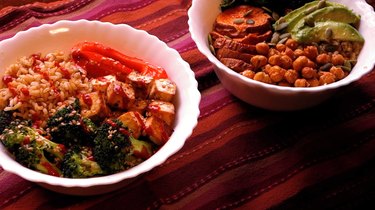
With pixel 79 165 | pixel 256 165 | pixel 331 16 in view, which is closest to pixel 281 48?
pixel 331 16

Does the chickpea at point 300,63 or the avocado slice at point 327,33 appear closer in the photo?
the chickpea at point 300,63

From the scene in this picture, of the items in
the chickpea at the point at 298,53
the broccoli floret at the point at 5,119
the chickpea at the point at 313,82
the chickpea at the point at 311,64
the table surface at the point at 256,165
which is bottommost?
the table surface at the point at 256,165

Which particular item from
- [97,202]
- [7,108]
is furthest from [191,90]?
[7,108]

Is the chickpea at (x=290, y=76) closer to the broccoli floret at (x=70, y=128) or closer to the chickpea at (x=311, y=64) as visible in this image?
the chickpea at (x=311, y=64)

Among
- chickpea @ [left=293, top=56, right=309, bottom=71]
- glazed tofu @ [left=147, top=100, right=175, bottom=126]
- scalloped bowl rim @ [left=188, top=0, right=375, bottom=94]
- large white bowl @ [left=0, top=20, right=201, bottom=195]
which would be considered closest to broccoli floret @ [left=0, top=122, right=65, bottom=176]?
large white bowl @ [left=0, top=20, right=201, bottom=195]

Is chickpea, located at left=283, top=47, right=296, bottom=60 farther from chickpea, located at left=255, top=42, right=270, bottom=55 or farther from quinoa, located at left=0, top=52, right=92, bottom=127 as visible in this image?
quinoa, located at left=0, top=52, right=92, bottom=127

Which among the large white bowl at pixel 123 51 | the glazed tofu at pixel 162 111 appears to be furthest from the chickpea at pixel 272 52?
the glazed tofu at pixel 162 111
